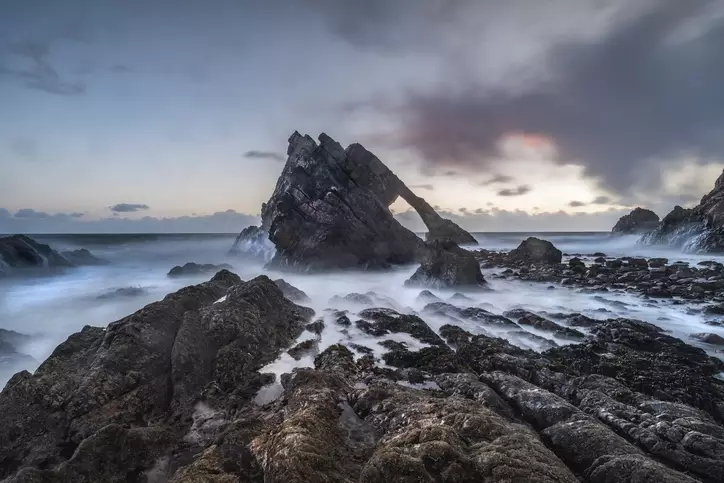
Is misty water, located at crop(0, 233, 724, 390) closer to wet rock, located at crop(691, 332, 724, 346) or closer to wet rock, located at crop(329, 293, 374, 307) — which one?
wet rock, located at crop(329, 293, 374, 307)

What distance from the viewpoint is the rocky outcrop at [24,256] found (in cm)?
3525

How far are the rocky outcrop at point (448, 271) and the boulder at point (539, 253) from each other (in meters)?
14.4

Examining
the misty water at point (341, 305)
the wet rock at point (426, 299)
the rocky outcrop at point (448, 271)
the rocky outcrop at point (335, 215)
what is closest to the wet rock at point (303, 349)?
the misty water at point (341, 305)

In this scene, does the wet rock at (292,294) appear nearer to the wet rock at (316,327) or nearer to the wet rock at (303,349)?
the wet rock at (316,327)

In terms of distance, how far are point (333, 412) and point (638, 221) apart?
101279 mm

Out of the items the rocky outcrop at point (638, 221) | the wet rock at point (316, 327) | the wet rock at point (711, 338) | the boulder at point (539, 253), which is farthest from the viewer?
the rocky outcrop at point (638, 221)

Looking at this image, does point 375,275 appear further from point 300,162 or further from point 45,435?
point 45,435

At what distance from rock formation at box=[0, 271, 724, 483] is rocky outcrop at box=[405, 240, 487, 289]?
12321 millimetres

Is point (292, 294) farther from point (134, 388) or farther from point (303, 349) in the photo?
point (134, 388)

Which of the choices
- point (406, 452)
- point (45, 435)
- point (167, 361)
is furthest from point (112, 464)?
point (406, 452)

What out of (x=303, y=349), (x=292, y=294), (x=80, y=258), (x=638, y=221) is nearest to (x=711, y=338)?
(x=303, y=349)

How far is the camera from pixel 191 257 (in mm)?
59062

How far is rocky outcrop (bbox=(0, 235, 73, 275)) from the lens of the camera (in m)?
35.2

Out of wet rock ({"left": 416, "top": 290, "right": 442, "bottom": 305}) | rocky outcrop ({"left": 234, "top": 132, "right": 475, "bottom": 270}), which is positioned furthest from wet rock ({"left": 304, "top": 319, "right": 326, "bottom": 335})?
rocky outcrop ({"left": 234, "top": 132, "right": 475, "bottom": 270})
